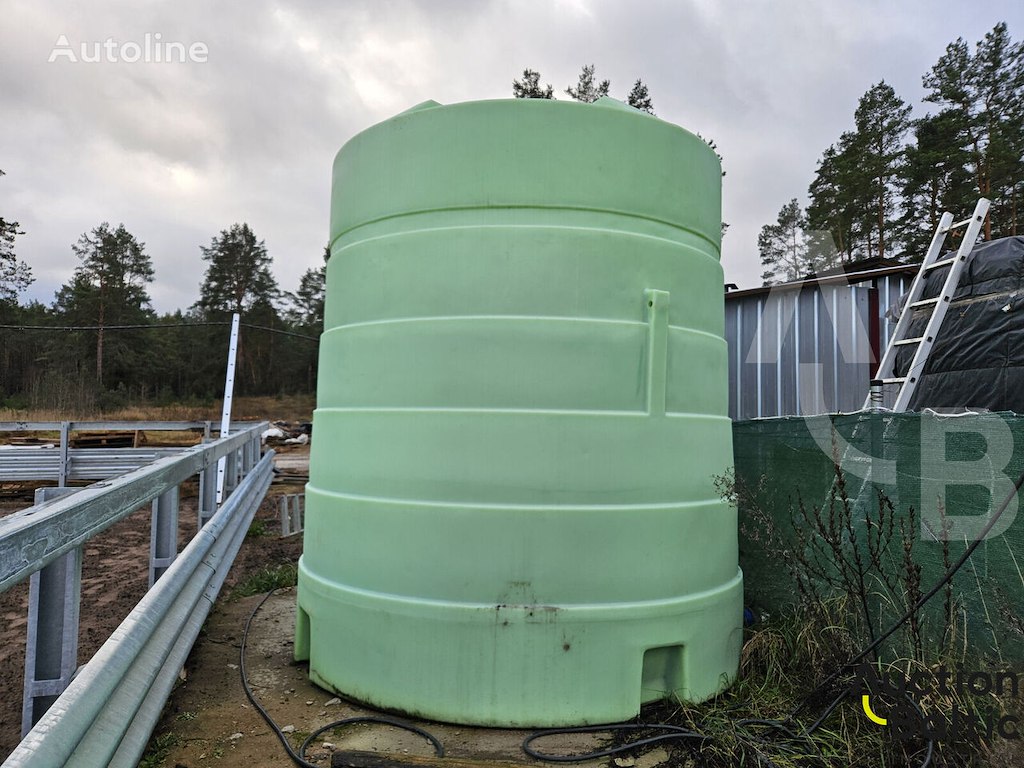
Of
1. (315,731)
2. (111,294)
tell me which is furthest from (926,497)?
(111,294)

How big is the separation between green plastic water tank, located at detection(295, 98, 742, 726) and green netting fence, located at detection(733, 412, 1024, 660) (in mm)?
722

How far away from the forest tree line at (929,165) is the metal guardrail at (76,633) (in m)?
19.5

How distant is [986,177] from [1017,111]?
2229mm

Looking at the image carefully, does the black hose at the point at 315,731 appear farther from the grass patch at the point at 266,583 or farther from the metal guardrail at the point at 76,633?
the grass patch at the point at 266,583

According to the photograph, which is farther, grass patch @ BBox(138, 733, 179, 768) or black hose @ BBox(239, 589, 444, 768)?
black hose @ BBox(239, 589, 444, 768)

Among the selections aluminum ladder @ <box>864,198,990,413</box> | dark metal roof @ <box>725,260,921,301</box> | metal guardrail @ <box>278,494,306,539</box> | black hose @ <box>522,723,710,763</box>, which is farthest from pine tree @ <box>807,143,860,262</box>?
black hose @ <box>522,723,710,763</box>

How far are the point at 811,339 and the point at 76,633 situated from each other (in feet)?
25.0

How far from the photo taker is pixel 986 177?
18.9 metres

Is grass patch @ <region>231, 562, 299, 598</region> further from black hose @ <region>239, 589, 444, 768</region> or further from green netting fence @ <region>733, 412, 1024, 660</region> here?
green netting fence @ <region>733, 412, 1024, 660</region>

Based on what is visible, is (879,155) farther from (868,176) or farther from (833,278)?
(833,278)

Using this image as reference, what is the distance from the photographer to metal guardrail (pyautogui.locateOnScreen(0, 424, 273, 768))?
1416mm

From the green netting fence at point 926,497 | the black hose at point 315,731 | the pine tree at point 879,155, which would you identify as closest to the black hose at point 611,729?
the black hose at point 315,731

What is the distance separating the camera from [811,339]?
7.80 metres

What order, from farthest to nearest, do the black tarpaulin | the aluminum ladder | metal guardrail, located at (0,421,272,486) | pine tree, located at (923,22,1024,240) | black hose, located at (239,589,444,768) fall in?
pine tree, located at (923,22,1024,240) → metal guardrail, located at (0,421,272,486) → the black tarpaulin → the aluminum ladder → black hose, located at (239,589,444,768)
